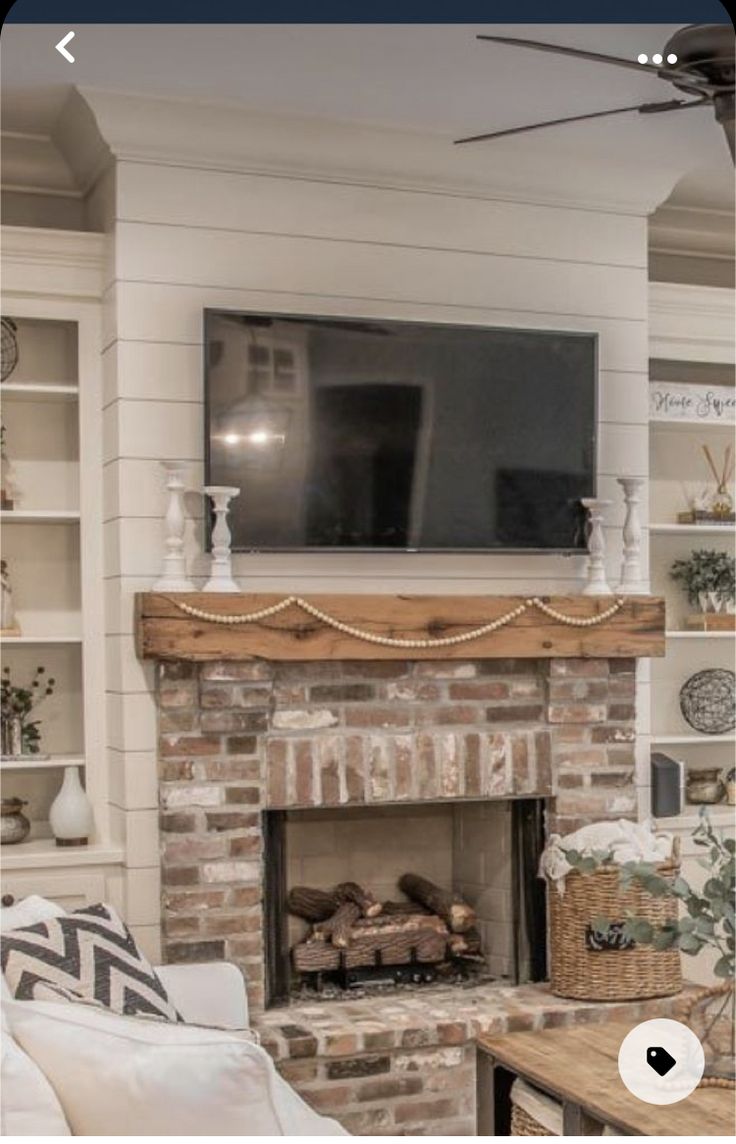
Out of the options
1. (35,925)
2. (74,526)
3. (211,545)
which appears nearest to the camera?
(35,925)

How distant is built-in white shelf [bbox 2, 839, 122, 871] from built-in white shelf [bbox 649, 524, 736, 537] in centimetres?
159

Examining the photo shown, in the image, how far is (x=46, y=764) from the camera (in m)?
3.23

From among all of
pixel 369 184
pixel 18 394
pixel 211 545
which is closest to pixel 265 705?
pixel 211 545

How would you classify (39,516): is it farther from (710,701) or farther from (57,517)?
(710,701)

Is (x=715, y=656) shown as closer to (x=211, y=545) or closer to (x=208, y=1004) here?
(x=211, y=545)

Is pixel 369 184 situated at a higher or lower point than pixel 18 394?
higher

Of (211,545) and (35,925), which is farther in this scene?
(211,545)

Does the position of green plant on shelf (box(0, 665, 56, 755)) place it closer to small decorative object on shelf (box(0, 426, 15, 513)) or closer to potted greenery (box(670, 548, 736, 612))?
small decorative object on shelf (box(0, 426, 15, 513))

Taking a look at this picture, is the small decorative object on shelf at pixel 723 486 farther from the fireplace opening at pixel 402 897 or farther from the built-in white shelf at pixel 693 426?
the fireplace opening at pixel 402 897

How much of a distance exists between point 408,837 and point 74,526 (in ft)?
3.70

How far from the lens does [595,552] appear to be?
3473 millimetres

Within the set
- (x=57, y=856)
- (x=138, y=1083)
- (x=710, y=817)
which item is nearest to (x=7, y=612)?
(x=57, y=856)

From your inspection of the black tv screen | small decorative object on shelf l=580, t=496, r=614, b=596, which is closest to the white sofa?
the black tv screen

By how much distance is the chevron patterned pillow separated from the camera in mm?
2121
